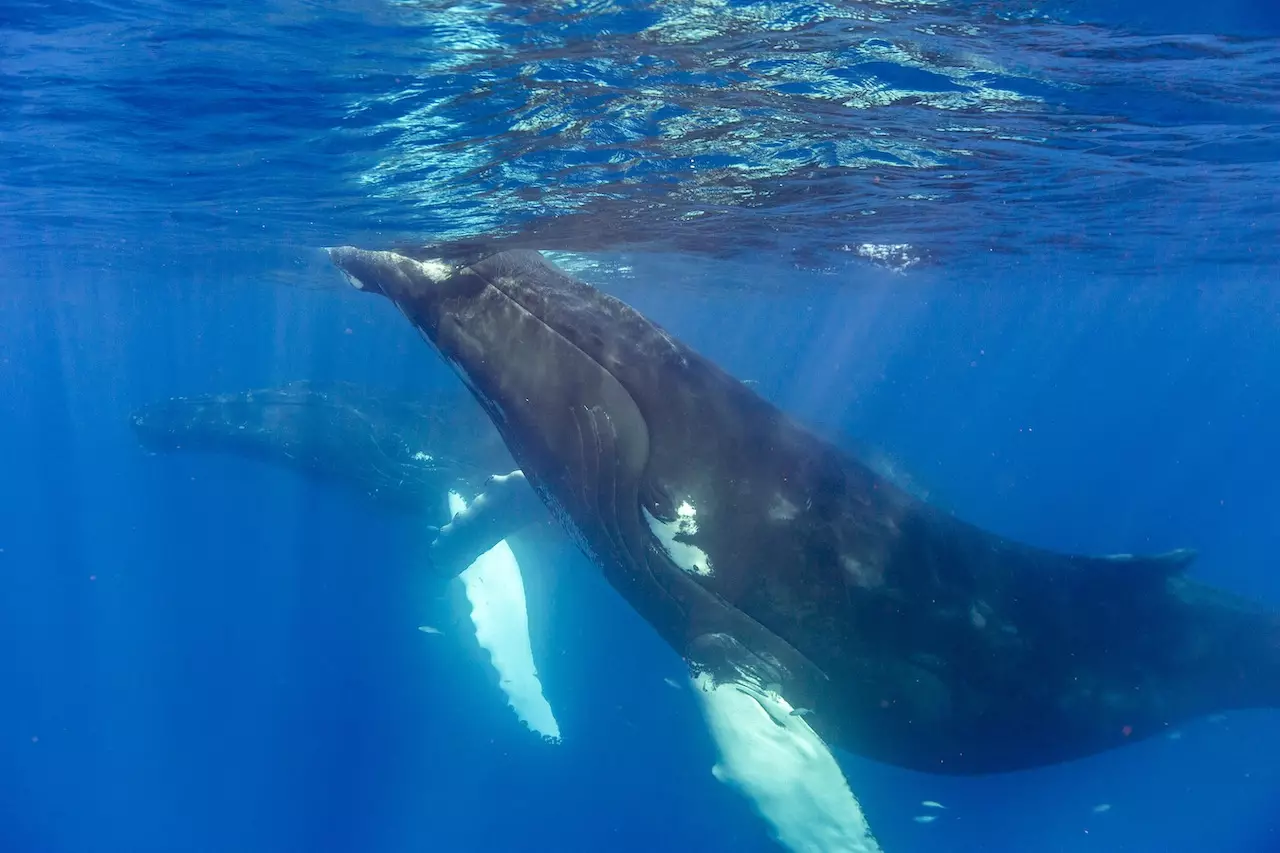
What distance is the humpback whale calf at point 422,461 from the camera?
13.5 m

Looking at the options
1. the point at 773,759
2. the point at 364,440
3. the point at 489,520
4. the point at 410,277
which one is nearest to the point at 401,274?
the point at 410,277

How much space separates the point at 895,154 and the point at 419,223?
11791 millimetres

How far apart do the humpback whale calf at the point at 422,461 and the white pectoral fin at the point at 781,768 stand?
704 cm

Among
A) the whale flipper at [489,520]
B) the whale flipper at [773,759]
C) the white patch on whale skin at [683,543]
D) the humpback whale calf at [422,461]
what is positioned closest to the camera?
the white patch on whale skin at [683,543]

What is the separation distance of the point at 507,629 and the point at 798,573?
10.2 meters

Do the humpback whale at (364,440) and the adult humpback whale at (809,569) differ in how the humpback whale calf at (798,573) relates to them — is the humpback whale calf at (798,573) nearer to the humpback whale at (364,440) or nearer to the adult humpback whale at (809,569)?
the adult humpback whale at (809,569)

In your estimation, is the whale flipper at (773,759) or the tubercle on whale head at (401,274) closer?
→ the whale flipper at (773,759)

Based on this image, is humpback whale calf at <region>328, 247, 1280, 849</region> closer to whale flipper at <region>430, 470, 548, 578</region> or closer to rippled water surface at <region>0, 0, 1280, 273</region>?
rippled water surface at <region>0, 0, 1280, 273</region>

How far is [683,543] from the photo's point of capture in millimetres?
5195

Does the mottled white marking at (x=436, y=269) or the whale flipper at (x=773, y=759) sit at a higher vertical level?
the mottled white marking at (x=436, y=269)

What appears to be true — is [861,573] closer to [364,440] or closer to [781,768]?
[781,768]

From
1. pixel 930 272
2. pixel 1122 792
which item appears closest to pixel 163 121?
pixel 1122 792

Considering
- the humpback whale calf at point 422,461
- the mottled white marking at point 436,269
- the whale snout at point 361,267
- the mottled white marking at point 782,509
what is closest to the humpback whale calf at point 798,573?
the mottled white marking at point 782,509

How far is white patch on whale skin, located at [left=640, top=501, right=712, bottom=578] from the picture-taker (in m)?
5.14
